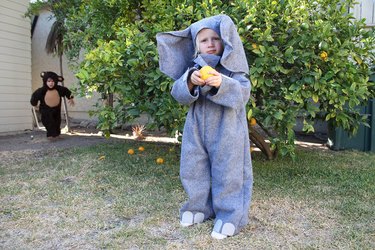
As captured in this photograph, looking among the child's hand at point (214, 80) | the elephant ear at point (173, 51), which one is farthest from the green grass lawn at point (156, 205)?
the elephant ear at point (173, 51)

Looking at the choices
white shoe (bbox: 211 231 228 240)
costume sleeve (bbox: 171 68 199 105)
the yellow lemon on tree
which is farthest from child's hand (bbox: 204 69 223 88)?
white shoe (bbox: 211 231 228 240)

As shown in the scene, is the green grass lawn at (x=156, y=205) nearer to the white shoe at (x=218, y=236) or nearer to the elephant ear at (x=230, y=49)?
the white shoe at (x=218, y=236)

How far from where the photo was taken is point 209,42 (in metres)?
2.64

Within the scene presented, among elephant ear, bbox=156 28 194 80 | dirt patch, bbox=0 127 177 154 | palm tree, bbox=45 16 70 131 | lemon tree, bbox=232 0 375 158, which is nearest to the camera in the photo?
elephant ear, bbox=156 28 194 80

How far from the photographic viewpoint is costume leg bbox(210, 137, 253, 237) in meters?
2.55

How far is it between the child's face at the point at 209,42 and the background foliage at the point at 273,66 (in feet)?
3.13

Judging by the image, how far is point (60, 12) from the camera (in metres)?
7.65

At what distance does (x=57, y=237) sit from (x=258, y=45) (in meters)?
2.37

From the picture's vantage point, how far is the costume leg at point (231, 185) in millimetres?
2551

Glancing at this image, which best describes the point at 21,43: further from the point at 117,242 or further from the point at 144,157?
the point at 117,242

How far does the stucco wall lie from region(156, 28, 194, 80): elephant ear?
643cm

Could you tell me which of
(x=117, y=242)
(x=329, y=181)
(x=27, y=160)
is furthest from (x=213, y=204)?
(x=27, y=160)

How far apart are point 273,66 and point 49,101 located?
473 centimetres

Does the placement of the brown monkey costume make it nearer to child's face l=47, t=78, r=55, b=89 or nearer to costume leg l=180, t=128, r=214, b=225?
child's face l=47, t=78, r=55, b=89
